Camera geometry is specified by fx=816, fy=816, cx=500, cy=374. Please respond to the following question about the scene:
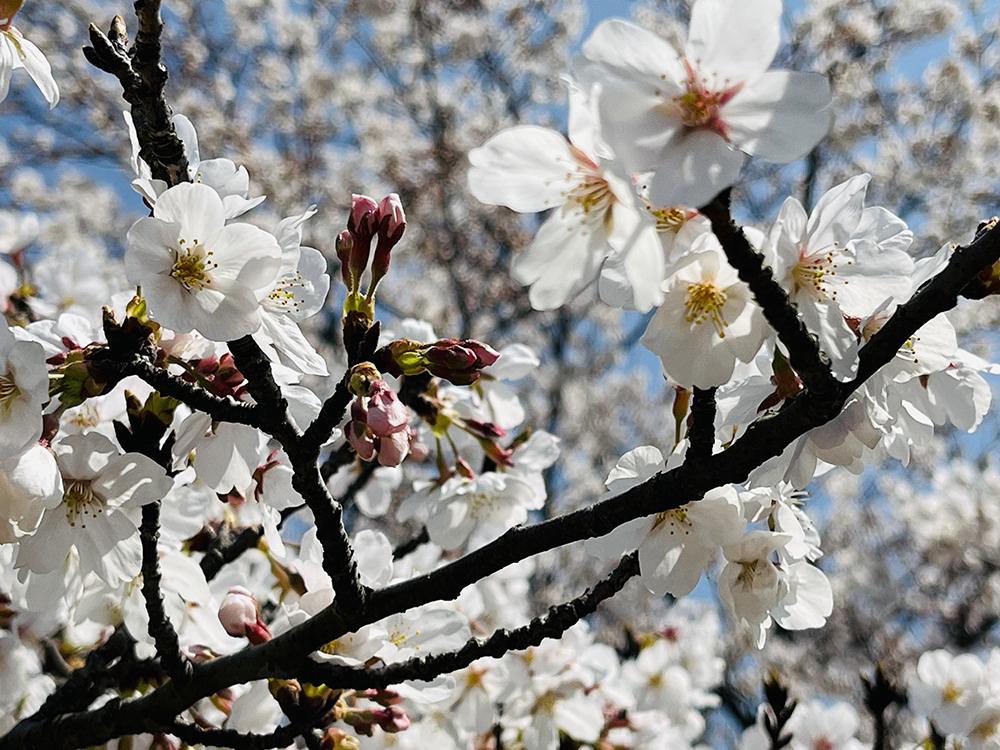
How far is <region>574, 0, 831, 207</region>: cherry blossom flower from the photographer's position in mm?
752

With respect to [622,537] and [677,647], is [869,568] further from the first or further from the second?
[622,537]

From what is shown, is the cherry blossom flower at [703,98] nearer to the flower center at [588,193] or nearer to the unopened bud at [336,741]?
the flower center at [588,193]

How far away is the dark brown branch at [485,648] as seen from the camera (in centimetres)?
124

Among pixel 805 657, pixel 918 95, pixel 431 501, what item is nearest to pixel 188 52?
pixel 918 95

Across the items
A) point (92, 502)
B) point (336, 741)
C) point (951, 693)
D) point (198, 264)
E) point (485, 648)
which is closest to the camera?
point (198, 264)

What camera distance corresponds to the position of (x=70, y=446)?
3.59ft

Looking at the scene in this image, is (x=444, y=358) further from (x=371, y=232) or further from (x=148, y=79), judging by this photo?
(x=148, y=79)

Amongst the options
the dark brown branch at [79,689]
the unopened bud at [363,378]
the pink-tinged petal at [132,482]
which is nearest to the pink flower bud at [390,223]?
the unopened bud at [363,378]

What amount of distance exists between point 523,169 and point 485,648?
728mm

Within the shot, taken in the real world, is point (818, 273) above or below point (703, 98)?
below

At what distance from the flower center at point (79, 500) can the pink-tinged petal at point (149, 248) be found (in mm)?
320

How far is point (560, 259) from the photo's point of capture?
3.15ft

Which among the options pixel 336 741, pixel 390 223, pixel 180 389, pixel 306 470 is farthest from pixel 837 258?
pixel 336 741

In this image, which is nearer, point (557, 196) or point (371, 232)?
point (557, 196)
